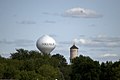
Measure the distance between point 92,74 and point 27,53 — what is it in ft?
99.6

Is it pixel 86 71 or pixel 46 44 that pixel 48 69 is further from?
pixel 46 44

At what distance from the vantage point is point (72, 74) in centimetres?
14475

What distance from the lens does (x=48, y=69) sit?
11512cm

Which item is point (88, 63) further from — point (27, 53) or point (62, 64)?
point (62, 64)

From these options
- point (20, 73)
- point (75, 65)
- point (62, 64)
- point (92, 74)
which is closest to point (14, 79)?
point (20, 73)

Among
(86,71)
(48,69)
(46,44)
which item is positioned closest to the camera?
(48,69)

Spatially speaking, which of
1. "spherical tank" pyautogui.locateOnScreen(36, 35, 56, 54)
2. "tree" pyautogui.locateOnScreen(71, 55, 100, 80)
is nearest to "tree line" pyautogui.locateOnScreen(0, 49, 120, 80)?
"tree" pyautogui.locateOnScreen(71, 55, 100, 80)

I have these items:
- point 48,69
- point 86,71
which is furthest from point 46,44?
point 48,69

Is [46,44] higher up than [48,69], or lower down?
higher up

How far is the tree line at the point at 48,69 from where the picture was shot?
352 ft

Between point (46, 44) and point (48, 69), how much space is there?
1547 inches

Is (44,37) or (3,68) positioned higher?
(44,37)

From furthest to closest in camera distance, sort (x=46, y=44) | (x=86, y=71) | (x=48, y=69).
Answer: (x=46, y=44)
(x=86, y=71)
(x=48, y=69)

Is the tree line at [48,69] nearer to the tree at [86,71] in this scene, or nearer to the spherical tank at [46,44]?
the tree at [86,71]
